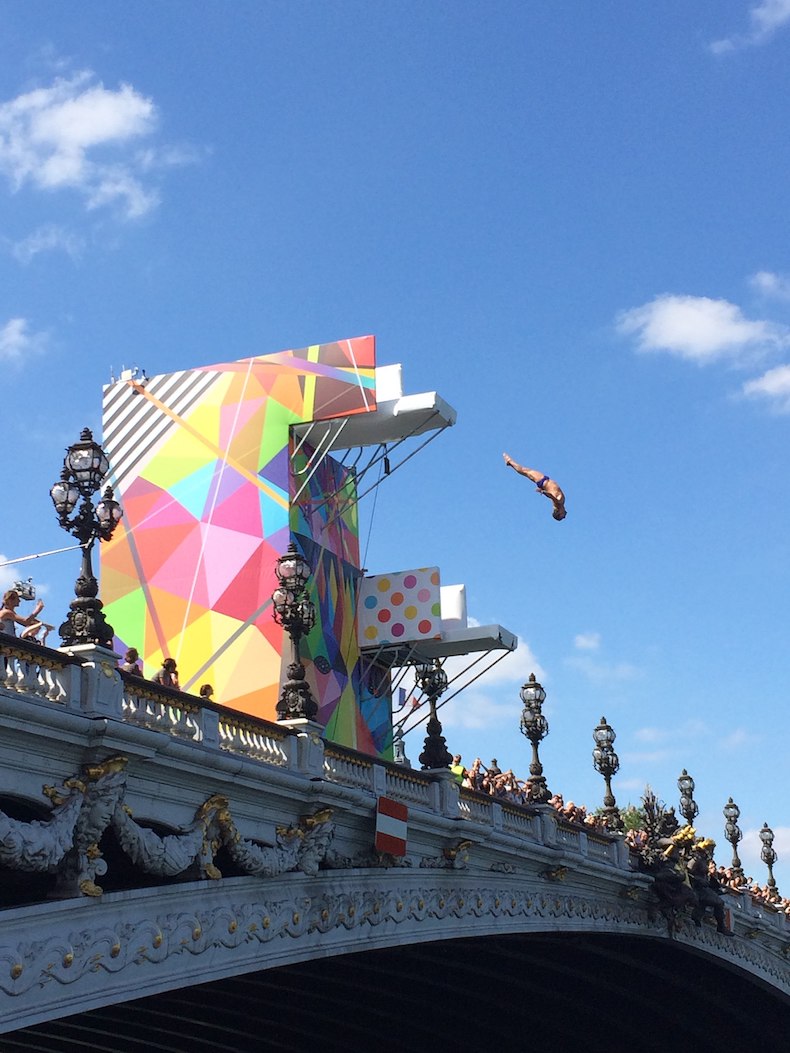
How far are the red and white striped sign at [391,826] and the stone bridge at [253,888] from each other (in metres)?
0.18

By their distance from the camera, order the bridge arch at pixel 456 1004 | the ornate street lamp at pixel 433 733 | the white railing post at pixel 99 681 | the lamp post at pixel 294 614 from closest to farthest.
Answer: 1. the white railing post at pixel 99 681
2. the lamp post at pixel 294 614
3. the ornate street lamp at pixel 433 733
4. the bridge arch at pixel 456 1004

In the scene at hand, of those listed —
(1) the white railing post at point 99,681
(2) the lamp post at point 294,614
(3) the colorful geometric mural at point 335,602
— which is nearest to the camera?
(1) the white railing post at point 99,681

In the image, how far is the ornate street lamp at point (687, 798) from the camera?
166ft

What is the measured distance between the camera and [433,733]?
97.7 feet

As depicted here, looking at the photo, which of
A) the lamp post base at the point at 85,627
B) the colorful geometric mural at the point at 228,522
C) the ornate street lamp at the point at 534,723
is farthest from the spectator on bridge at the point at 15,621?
the colorful geometric mural at the point at 228,522

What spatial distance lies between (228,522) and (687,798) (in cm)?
1867

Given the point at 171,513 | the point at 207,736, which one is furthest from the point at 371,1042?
the point at 207,736

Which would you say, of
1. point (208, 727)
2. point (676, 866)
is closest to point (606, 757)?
point (676, 866)

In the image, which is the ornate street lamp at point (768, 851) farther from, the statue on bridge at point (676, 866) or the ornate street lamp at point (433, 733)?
the ornate street lamp at point (433, 733)

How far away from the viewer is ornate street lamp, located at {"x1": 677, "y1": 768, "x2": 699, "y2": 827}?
166 ft

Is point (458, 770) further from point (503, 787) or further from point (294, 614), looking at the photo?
point (294, 614)

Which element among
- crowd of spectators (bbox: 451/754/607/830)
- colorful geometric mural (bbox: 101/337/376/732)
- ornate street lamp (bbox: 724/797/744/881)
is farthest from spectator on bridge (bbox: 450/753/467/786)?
ornate street lamp (bbox: 724/797/744/881)

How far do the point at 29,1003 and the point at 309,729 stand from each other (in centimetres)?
751

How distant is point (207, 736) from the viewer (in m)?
20.0
